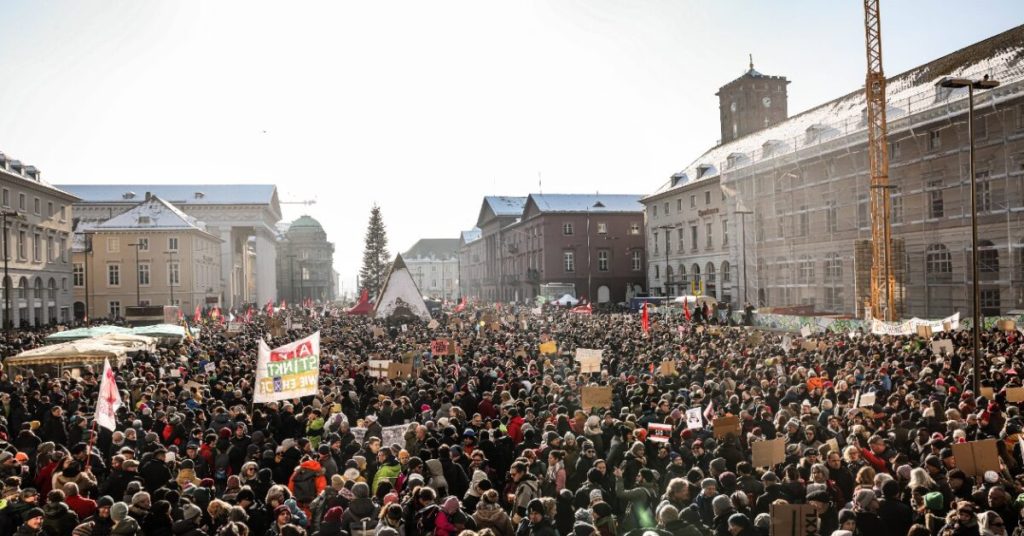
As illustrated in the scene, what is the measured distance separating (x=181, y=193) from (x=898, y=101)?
3710 inches

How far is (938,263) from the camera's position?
41688mm

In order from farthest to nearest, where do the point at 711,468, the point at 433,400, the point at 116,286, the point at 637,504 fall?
the point at 116,286
the point at 433,400
the point at 711,468
the point at 637,504

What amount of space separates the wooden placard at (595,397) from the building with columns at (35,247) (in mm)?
52453

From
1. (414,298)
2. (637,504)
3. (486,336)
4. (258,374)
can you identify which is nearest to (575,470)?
(637,504)

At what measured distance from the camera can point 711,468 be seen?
9414 mm

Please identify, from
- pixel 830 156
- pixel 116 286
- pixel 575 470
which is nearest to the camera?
pixel 575 470

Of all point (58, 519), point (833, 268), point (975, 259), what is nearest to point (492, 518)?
point (58, 519)

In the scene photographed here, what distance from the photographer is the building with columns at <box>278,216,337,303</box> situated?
162m

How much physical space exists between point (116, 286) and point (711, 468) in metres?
77.4

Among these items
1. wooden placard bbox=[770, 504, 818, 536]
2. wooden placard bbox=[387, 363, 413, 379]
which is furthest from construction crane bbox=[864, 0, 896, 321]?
wooden placard bbox=[770, 504, 818, 536]

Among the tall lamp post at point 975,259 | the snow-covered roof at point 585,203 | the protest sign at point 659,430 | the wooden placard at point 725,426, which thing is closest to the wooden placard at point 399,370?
the protest sign at point 659,430

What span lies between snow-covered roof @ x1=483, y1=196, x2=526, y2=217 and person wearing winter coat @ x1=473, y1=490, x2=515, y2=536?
10426 cm

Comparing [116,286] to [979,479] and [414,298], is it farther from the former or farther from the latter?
[979,479]

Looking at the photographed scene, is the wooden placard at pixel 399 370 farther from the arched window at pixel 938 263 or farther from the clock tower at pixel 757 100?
the clock tower at pixel 757 100
